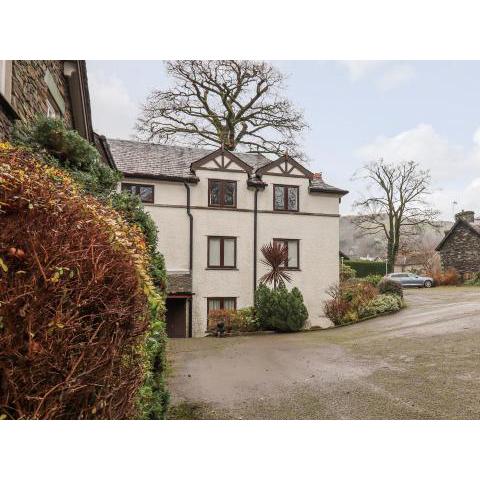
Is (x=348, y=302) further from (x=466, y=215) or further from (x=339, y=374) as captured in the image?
(x=466, y=215)

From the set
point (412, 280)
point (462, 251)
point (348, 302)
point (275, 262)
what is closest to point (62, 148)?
point (275, 262)

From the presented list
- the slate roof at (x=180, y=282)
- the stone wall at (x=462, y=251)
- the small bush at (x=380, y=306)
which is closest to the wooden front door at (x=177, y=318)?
the slate roof at (x=180, y=282)

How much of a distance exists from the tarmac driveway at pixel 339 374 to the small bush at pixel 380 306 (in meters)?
1.68

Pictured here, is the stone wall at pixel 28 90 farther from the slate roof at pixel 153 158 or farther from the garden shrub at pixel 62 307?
the slate roof at pixel 153 158

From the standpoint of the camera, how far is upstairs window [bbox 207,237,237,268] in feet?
42.4

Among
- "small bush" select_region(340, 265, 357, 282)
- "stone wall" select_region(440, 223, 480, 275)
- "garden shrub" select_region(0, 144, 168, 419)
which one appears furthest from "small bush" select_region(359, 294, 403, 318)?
"stone wall" select_region(440, 223, 480, 275)

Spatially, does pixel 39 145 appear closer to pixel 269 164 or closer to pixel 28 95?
pixel 28 95

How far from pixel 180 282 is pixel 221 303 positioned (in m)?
1.69

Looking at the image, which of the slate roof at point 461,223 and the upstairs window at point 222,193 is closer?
the upstairs window at point 222,193

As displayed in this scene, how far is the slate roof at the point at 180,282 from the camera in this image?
12.0 metres

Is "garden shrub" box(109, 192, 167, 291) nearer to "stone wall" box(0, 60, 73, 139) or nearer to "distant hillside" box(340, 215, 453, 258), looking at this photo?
"stone wall" box(0, 60, 73, 139)

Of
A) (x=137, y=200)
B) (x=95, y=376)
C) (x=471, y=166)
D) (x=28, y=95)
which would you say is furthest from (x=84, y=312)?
(x=471, y=166)

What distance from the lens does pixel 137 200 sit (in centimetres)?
432
